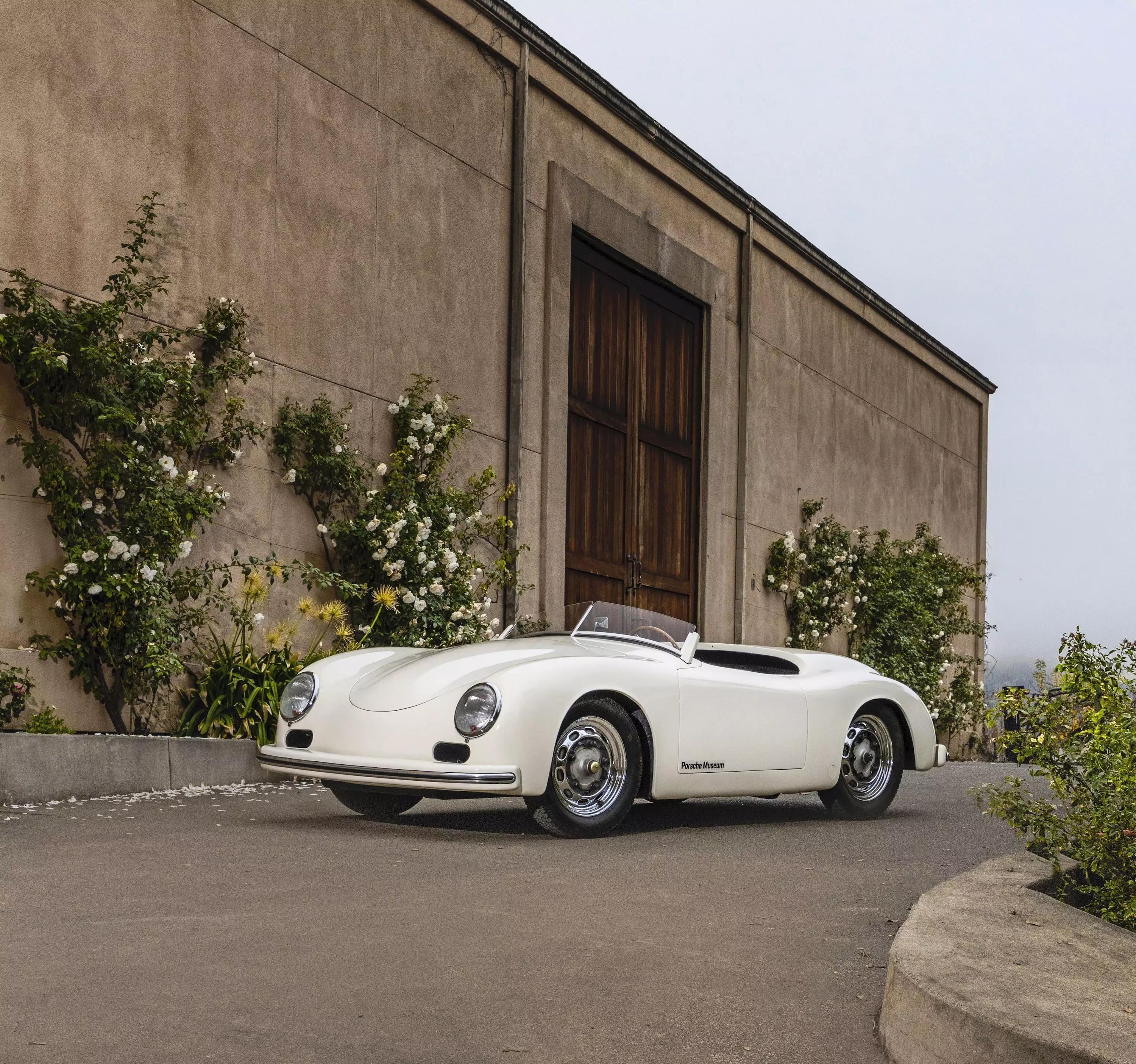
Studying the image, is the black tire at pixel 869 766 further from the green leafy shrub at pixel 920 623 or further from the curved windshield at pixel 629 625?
the green leafy shrub at pixel 920 623

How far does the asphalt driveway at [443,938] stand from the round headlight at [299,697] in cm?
52

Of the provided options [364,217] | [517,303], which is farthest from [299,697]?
[517,303]

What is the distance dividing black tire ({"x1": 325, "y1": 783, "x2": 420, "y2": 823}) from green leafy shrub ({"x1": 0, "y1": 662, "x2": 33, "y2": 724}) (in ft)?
8.15

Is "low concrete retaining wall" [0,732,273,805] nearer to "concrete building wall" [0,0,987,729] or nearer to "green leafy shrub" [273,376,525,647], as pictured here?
"concrete building wall" [0,0,987,729]

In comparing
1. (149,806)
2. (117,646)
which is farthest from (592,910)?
(117,646)

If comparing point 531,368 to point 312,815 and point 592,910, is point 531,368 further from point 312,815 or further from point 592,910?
point 592,910

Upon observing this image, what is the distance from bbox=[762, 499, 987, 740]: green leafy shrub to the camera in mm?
18812

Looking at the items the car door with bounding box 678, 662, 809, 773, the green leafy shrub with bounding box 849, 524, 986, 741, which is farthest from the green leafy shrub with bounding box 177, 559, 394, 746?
the green leafy shrub with bounding box 849, 524, 986, 741

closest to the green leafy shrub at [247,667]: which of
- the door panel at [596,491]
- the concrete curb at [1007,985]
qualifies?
the door panel at [596,491]

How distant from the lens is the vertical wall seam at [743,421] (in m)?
17.8

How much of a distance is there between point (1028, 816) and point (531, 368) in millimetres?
9580

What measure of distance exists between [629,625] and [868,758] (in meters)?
1.63

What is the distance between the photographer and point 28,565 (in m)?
9.10

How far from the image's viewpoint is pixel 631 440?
16.0m
